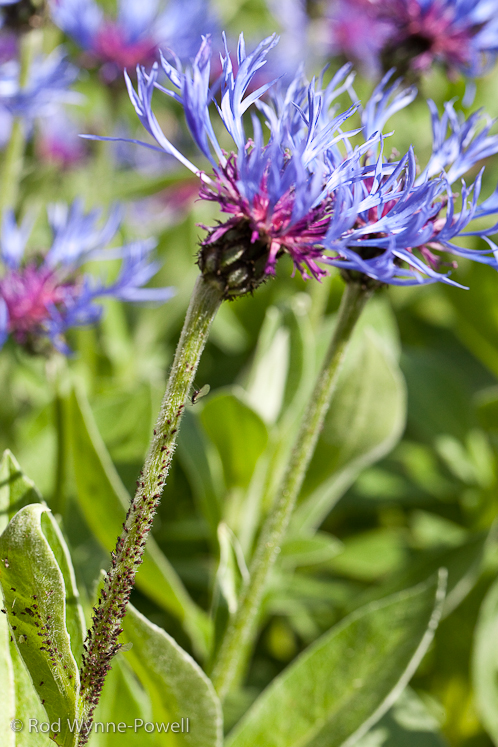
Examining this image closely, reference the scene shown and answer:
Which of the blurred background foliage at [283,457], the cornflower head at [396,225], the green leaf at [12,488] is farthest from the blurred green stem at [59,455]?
the cornflower head at [396,225]

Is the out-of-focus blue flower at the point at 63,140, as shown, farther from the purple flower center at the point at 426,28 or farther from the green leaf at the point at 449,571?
the green leaf at the point at 449,571

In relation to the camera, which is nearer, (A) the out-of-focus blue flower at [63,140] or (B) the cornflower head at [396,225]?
(B) the cornflower head at [396,225]

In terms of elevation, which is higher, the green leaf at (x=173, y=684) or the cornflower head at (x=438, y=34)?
the cornflower head at (x=438, y=34)

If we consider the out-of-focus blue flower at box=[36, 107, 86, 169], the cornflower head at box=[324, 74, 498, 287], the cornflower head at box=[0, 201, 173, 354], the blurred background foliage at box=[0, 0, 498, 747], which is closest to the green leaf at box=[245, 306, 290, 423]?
the blurred background foliage at box=[0, 0, 498, 747]

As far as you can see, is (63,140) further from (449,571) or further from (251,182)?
(251,182)

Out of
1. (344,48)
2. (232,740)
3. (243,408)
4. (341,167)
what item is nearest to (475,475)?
(243,408)

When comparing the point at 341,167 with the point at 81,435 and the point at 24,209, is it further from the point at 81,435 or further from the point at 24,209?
the point at 24,209

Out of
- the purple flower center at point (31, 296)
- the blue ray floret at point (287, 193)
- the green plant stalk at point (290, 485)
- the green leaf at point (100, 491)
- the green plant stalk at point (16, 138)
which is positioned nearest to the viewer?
the blue ray floret at point (287, 193)
